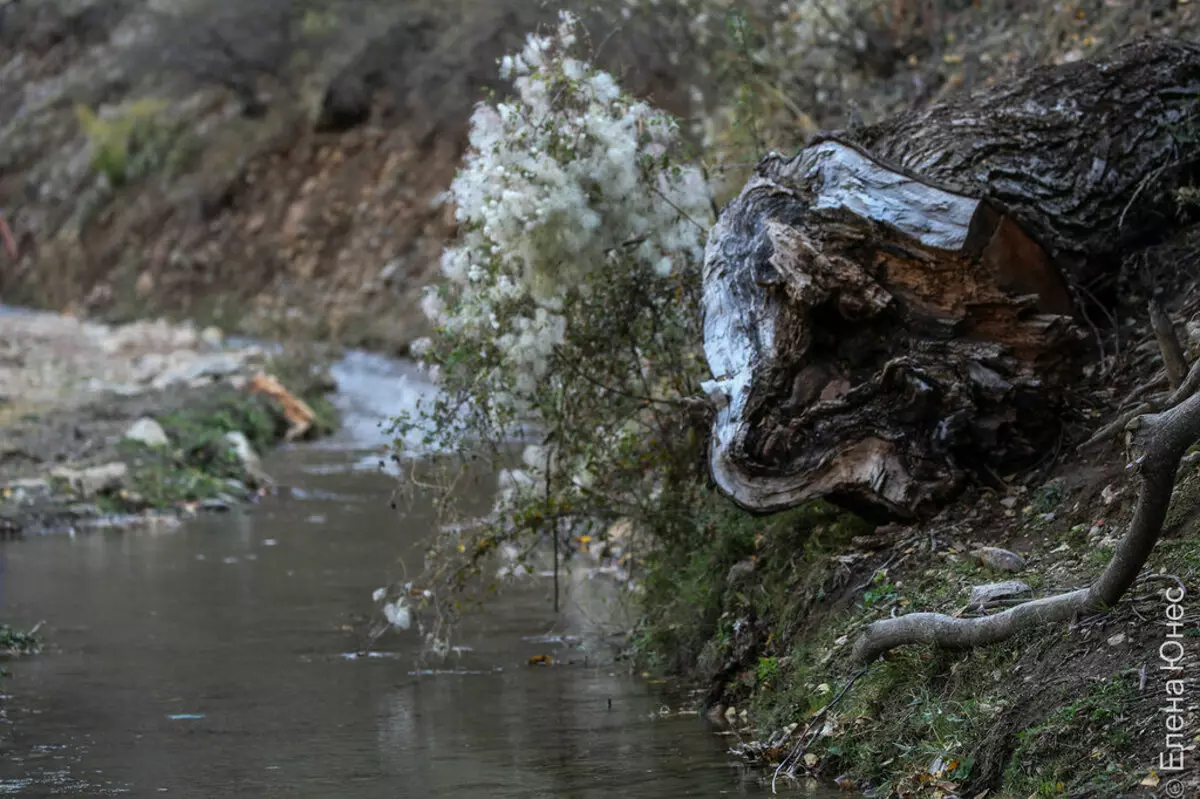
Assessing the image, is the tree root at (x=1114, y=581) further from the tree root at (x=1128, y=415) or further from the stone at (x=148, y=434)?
the stone at (x=148, y=434)

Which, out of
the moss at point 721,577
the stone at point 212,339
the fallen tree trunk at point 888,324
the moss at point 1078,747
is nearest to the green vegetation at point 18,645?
the moss at point 721,577

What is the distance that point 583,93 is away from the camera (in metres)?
8.22

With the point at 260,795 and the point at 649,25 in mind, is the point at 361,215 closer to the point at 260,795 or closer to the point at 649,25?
the point at 649,25

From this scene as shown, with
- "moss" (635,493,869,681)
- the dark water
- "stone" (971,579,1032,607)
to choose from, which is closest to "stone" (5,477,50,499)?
the dark water

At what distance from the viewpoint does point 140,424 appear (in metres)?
15.9

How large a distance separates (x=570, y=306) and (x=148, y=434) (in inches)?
337

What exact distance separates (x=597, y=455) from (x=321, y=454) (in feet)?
33.1

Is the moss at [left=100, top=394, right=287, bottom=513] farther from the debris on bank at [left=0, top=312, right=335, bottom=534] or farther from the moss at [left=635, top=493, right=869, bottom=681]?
the moss at [left=635, top=493, right=869, bottom=681]

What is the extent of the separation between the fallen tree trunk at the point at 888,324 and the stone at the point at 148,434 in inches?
363

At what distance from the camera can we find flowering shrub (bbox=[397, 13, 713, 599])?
7.97 meters

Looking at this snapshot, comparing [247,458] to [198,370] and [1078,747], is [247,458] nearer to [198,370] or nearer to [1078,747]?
[198,370]

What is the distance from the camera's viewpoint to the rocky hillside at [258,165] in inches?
1329

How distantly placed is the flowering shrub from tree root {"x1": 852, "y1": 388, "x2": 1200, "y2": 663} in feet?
6.89

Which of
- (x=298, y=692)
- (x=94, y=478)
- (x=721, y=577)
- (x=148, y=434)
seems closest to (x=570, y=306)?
Answer: (x=721, y=577)
